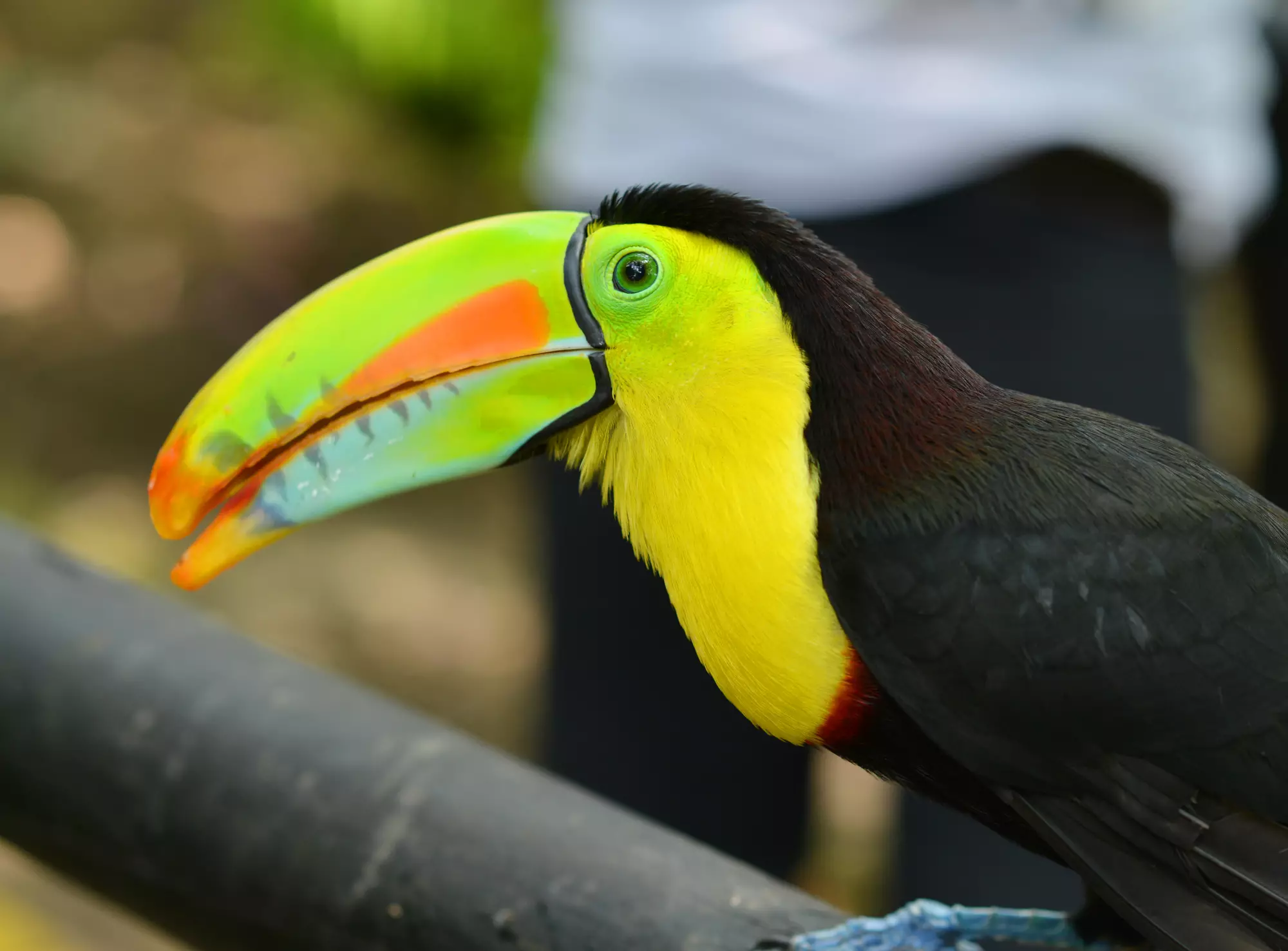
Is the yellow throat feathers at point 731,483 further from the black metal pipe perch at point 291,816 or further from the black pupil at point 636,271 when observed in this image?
the black metal pipe perch at point 291,816

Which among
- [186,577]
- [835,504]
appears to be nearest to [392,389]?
[186,577]

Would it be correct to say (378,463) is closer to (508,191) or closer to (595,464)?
(595,464)

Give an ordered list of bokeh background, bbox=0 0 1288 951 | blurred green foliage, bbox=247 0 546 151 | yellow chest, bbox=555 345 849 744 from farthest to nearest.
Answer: blurred green foliage, bbox=247 0 546 151 < bokeh background, bbox=0 0 1288 951 < yellow chest, bbox=555 345 849 744

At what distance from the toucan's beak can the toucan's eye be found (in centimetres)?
3

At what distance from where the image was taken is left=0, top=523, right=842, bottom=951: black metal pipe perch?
3.43ft

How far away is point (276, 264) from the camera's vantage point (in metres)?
4.11

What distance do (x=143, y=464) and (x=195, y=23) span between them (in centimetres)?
214

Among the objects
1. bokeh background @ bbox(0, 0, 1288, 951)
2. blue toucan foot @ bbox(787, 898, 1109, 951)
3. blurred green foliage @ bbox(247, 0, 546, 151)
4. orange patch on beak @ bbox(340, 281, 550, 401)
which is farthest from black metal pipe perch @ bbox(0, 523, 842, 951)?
blurred green foliage @ bbox(247, 0, 546, 151)

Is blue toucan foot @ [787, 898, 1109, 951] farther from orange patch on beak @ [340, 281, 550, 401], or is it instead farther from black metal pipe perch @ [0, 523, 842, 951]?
orange patch on beak @ [340, 281, 550, 401]

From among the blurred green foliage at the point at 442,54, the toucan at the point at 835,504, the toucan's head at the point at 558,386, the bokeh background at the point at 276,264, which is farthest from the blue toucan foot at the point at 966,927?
the blurred green foliage at the point at 442,54

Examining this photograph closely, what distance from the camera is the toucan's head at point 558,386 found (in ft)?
2.78

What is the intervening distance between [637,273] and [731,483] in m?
0.15

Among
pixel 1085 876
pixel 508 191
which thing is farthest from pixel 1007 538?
pixel 508 191

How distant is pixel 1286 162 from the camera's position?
1985 mm
